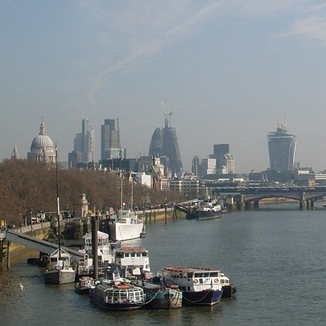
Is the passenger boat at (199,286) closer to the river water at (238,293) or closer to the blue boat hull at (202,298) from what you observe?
the blue boat hull at (202,298)

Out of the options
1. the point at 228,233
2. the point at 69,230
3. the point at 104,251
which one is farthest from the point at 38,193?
the point at 104,251

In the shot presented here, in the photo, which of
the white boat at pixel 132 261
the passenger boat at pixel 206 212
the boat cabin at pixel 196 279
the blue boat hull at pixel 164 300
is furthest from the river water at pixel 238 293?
the passenger boat at pixel 206 212

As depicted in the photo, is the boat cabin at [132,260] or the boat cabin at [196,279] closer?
the boat cabin at [196,279]

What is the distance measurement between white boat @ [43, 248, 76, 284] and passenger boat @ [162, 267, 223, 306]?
6599mm

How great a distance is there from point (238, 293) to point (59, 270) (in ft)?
27.1

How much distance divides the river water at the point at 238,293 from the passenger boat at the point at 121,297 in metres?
0.32

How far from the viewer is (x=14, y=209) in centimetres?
6388

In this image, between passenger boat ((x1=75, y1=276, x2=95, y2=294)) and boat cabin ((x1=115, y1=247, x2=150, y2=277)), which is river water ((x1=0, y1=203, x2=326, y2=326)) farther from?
boat cabin ((x1=115, y1=247, x2=150, y2=277))

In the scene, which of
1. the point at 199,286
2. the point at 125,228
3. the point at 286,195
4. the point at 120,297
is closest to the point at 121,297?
the point at 120,297

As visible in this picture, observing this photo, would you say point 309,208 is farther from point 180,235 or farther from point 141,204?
point 180,235

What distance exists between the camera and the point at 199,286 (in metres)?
35.7

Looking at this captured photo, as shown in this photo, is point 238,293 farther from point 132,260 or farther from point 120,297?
Result: point 120,297

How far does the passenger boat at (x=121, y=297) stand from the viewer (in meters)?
34.2

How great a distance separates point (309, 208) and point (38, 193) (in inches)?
3377
